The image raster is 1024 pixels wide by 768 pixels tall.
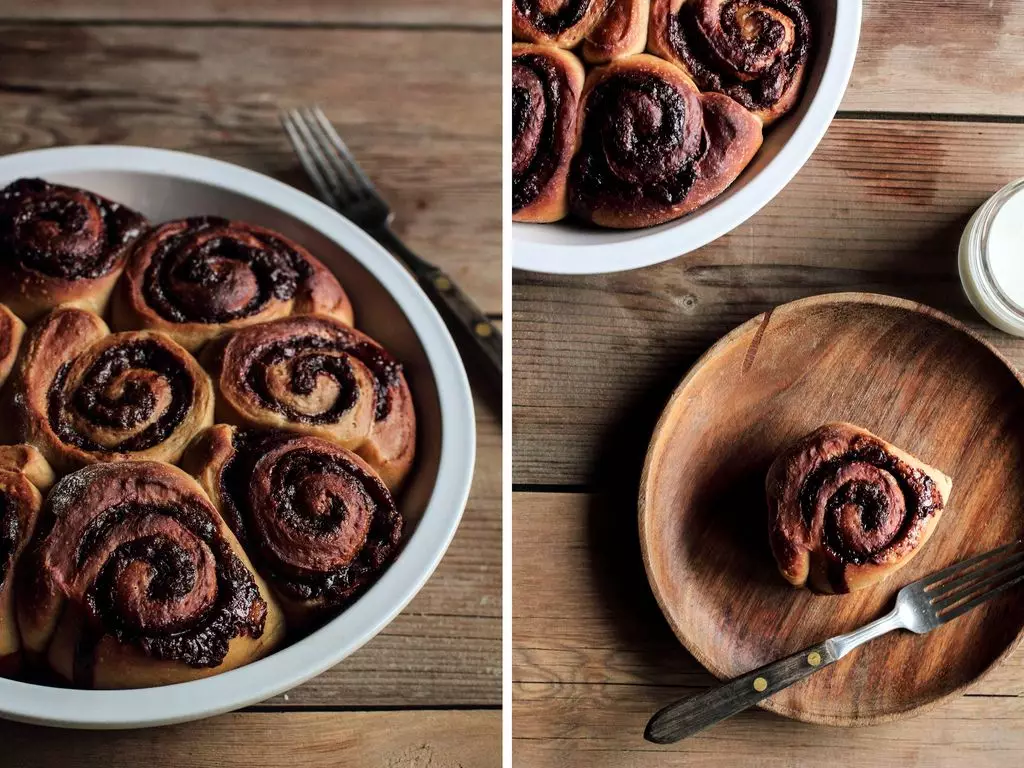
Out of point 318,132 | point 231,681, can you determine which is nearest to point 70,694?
point 231,681

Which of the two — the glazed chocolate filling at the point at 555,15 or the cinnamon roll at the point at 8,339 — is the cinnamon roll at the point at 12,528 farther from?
the glazed chocolate filling at the point at 555,15

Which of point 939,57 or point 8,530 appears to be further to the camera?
point 939,57

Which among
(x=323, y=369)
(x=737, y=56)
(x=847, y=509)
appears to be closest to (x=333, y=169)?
(x=323, y=369)

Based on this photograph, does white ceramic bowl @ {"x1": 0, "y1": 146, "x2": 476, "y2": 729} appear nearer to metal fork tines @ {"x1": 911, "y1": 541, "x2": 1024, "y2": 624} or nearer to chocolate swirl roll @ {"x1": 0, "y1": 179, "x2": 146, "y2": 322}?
chocolate swirl roll @ {"x1": 0, "y1": 179, "x2": 146, "y2": 322}

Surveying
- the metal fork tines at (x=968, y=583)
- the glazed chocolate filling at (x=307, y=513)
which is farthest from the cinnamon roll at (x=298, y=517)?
the metal fork tines at (x=968, y=583)

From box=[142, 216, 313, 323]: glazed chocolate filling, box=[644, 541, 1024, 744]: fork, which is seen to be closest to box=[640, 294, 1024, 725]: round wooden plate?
box=[644, 541, 1024, 744]: fork

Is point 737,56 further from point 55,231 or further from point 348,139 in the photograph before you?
point 55,231
